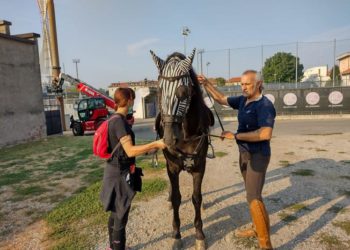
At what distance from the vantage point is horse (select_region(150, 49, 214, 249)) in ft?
8.86

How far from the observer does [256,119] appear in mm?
3135

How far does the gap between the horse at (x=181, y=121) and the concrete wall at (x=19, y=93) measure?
1168 centimetres

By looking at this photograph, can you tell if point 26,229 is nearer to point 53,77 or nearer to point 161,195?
point 161,195

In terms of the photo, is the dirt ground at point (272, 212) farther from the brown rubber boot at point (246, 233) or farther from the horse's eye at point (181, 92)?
the horse's eye at point (181, 92)

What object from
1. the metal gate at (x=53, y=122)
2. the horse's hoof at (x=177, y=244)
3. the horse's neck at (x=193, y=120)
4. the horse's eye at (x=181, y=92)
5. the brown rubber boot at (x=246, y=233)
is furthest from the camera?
the metal gate at (x=53, y=122)

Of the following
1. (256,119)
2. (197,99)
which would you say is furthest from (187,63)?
(256,119)

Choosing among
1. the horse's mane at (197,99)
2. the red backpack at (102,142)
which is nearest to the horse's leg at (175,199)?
the horse's mane at (197,99)

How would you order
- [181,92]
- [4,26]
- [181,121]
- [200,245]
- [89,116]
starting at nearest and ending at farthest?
[181,92], [181,121], [200,245], [4,26], [89,116]

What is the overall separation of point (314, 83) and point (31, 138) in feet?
67.1

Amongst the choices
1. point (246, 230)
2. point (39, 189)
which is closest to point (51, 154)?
point (39, 189)

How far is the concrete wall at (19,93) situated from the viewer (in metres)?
12.8

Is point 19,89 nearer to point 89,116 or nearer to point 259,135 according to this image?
point 89,116

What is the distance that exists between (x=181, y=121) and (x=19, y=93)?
44.4 feet


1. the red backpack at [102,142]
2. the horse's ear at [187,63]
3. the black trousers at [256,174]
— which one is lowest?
the black trousers at [256,174]
